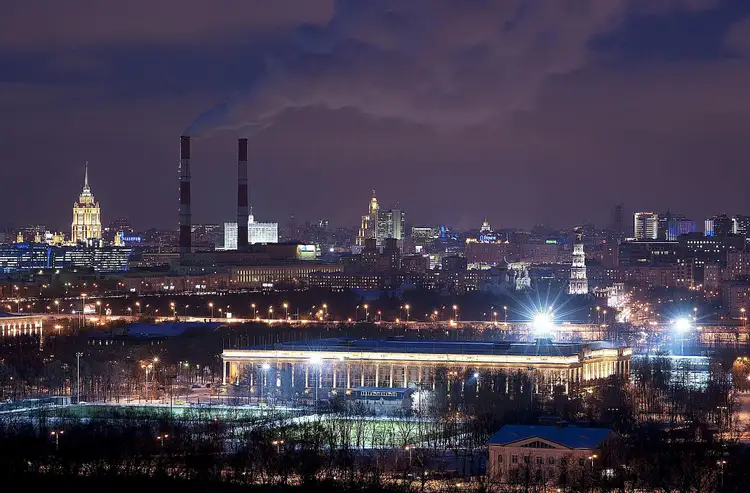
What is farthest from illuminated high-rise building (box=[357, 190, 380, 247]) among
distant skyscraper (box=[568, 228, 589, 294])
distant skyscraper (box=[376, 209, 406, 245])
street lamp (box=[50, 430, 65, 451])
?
street lamp (box=[50, 430, 65, 451])

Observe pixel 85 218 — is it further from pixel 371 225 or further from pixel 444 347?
pixel 444 347

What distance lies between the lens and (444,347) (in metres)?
42.6

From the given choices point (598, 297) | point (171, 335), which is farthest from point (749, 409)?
point (598, 297)

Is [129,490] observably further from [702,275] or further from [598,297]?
[702,275]

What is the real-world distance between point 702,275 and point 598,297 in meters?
27.4

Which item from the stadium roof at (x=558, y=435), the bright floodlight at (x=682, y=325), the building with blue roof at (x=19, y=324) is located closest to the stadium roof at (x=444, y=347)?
the building with blue roof at (x=19, y=324)

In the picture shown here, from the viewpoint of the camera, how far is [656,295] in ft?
280

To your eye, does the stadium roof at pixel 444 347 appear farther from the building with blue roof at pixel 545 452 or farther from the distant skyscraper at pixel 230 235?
the distant skyscraper at pixel 230 235

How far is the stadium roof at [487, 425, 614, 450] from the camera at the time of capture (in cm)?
2639

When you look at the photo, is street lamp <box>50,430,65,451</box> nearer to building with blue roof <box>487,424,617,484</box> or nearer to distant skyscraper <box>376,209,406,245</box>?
building with blue roof <box>487,424,617,484</box>

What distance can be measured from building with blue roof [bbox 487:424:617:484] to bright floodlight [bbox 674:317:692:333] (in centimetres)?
3283

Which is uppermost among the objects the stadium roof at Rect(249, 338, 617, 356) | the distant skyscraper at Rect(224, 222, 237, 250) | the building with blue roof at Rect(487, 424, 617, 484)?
the distant skyscraper at Rect(224, 222, 237, 250)

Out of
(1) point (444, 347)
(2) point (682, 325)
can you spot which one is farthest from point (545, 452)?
(2) point (682, 325)

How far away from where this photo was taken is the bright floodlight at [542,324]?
181 feet
